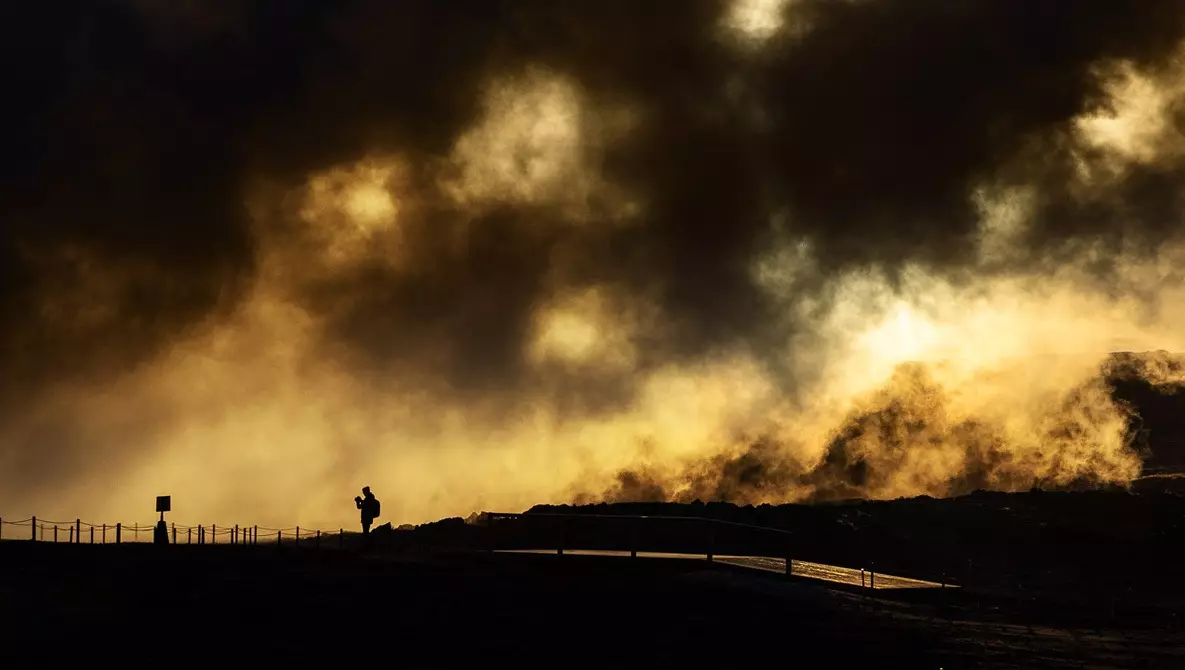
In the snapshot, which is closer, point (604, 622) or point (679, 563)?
point (604, 622)

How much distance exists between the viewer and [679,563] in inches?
1663

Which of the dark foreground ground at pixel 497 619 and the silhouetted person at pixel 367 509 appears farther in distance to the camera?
the silhouetted person at pixel 367 509

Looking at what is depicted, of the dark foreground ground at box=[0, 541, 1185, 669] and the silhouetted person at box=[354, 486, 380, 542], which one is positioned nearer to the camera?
the dark foreground ground at box=[0, 541, 1185, 669]

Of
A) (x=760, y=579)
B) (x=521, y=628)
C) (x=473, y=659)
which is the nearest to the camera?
(x=473, y=659)

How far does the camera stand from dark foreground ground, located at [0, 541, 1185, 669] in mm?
25969

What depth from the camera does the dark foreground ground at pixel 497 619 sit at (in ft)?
85.2

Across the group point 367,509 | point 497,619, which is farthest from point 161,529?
point 497,619

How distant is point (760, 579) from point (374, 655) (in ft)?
53.2

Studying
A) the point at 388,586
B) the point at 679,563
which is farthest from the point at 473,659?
the point at 679,563

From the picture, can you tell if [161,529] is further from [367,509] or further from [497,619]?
[497,619]

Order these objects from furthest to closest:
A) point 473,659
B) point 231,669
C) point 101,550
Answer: point 101,550, point 473,659, point 231,669

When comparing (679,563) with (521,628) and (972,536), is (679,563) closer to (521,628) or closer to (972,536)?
(521,628)

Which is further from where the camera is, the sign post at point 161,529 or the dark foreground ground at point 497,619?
the sign post at point 161,529

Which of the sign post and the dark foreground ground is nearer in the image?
the dark foreground ground
